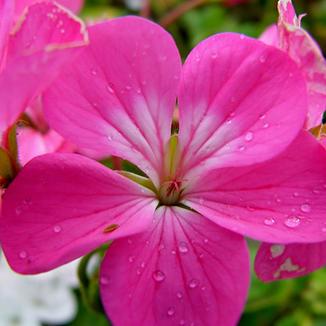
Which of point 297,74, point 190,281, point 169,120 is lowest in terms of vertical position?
point 190,281

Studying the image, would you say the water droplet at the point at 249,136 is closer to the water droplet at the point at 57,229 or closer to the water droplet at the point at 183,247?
the water droplet at the point at 183,247

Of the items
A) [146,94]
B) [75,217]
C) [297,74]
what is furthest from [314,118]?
[75,217]

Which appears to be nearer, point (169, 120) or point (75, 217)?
point (75, 217)

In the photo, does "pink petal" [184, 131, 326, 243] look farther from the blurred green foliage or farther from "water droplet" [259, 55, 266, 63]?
the blurred green foliage

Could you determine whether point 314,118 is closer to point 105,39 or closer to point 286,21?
point 286,21

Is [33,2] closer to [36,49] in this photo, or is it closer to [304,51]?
[36,49]

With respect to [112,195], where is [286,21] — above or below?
above

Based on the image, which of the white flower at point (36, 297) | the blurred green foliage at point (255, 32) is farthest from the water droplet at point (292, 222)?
the white flower at point (36, 297)
